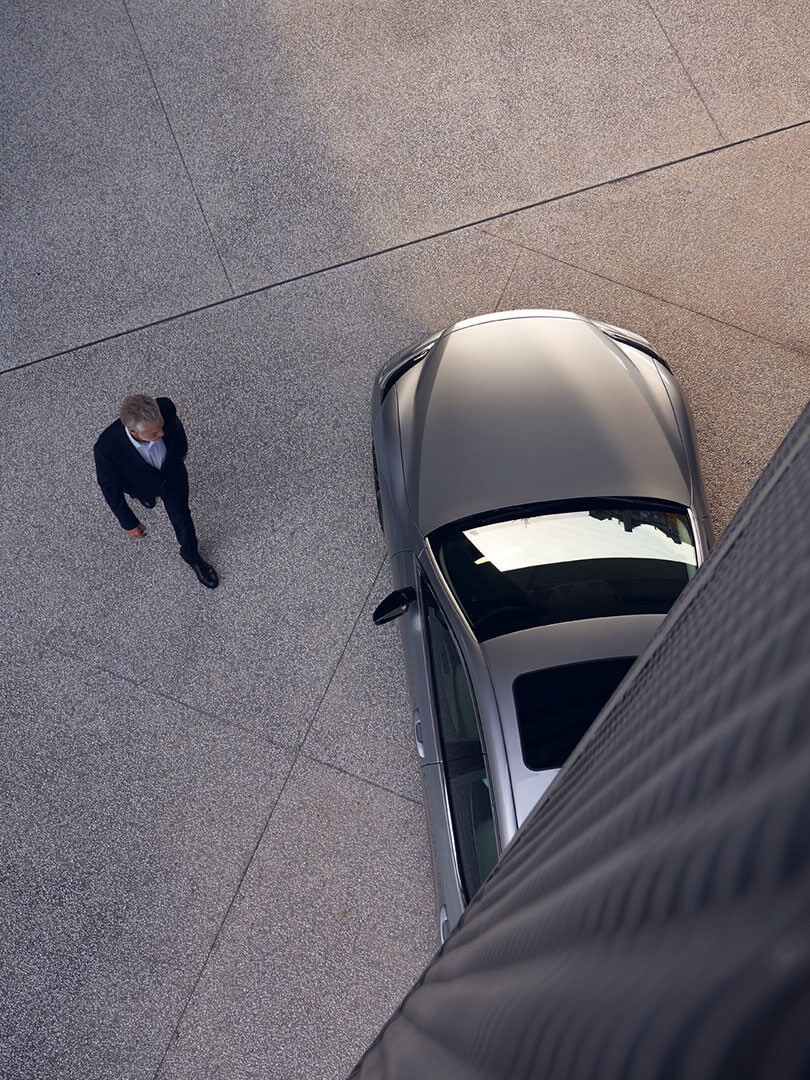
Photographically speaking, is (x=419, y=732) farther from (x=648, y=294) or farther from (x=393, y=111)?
(x=393, y=111)

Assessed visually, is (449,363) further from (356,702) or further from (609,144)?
(609,144)

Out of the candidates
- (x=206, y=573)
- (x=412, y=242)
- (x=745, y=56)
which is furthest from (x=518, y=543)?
(x=745, y=56)

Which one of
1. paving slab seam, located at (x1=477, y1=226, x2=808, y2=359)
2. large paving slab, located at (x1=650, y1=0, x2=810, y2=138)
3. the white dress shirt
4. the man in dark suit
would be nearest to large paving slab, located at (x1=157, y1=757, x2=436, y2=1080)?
the man in dark suit

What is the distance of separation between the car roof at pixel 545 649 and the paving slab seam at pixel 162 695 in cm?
165

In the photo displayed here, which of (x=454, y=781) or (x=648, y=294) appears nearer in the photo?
(x=454, y=781)

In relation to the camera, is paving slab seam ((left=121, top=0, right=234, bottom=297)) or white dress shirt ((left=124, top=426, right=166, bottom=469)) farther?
paving slab seam ((left=121, top=0, right=234, bottom=297))

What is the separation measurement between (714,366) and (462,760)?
3.28 m

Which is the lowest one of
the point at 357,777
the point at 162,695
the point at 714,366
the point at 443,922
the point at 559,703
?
the point at 357,777

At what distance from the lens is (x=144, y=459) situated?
12.7 feet

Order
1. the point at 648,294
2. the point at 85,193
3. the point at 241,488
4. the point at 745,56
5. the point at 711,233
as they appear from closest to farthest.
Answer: the point at 241,488
the point at 648,294
the point at 711,233
the point at 85,193
the point at 745,56

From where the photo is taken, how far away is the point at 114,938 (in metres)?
3.96

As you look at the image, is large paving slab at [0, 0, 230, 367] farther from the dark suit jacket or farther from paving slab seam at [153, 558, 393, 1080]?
paving slab seam at [153, 558, 393, 1080]

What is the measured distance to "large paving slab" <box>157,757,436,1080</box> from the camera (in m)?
3.79

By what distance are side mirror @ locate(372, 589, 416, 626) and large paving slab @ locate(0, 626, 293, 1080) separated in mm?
1122
